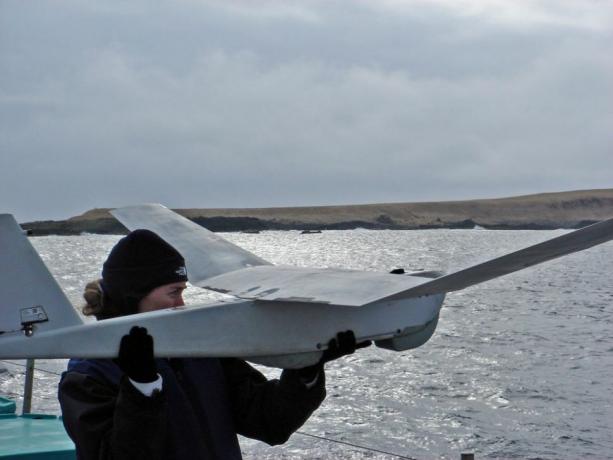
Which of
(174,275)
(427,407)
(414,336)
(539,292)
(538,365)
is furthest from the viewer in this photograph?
(539,292)

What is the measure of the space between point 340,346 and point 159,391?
119cm

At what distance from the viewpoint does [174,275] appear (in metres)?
4.14

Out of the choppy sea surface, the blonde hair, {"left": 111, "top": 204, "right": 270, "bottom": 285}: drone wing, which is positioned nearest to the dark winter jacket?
the blonde hair

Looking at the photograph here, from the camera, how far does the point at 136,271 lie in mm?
4027

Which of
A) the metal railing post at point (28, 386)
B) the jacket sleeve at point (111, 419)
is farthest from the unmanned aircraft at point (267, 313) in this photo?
the metal railing post at point (28, 386)

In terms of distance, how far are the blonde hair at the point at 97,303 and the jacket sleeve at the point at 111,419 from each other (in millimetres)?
394

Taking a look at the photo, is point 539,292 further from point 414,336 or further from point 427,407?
point 414,336

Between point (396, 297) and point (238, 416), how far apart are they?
3.35ft

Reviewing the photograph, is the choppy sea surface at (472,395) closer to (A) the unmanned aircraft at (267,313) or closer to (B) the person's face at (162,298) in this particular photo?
(A) the unmanned aircraft at (267,313)

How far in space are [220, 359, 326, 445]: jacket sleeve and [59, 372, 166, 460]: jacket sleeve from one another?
23.3 inches

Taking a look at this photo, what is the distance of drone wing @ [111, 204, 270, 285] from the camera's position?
6.04m

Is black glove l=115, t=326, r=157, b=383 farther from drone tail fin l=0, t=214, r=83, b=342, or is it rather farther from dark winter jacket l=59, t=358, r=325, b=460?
drone tail fin l=0, t=214, r=83, b=342

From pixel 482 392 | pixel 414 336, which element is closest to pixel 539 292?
pixel 482 392

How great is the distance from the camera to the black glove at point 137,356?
3574mm
